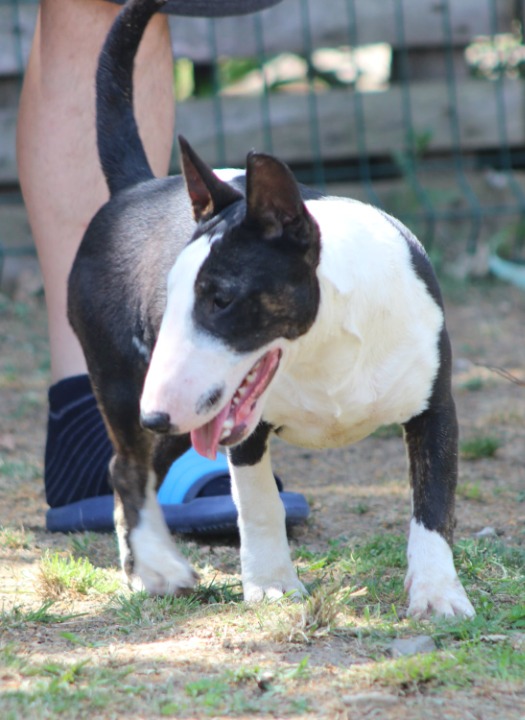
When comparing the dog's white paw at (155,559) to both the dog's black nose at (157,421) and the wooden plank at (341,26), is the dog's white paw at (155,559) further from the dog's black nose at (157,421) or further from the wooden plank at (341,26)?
the wooden plank at (341,26)

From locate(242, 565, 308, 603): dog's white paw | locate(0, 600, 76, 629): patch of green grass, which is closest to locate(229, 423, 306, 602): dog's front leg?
locate(242, 565, 308, 603): dog's white paw

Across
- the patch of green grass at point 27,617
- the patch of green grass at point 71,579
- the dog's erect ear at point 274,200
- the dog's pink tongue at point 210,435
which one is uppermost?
the dog's erect ear at point 274,200

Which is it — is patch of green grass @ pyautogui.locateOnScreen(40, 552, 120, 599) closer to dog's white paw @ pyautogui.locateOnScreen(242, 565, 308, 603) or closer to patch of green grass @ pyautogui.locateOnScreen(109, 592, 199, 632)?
patch of green grass @ pyautogui.locateOnScreen(109, 592, 199, 632)

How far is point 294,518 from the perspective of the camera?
2.90 meters

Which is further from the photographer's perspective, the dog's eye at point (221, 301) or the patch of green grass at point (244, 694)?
the dog's eye at point (221, 301)

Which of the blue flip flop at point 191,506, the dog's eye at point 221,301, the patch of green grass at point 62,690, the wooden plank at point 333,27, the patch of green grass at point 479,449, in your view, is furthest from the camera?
the wooden plank at point 333,27

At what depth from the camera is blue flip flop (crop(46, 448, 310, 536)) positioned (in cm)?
289

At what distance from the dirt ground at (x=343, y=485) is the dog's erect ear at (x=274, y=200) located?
0.73 metres

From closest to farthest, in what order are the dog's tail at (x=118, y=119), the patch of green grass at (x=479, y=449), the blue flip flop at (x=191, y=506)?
the dog's tail at (x=118, y=119) < the blue flip flop at (x=191, y=506) < the patch of green grass at (x=479, y=449)

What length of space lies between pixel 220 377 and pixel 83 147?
142cm

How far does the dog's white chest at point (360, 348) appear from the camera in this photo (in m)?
2.22

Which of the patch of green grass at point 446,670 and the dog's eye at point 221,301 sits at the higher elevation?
the dog's eye at point 221,301

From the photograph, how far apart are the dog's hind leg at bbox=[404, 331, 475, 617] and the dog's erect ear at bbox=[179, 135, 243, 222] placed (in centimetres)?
55

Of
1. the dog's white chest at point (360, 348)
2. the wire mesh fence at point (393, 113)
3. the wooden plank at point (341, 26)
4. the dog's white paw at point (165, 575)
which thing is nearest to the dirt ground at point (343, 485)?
the dog's white paw at point (165, 575)
